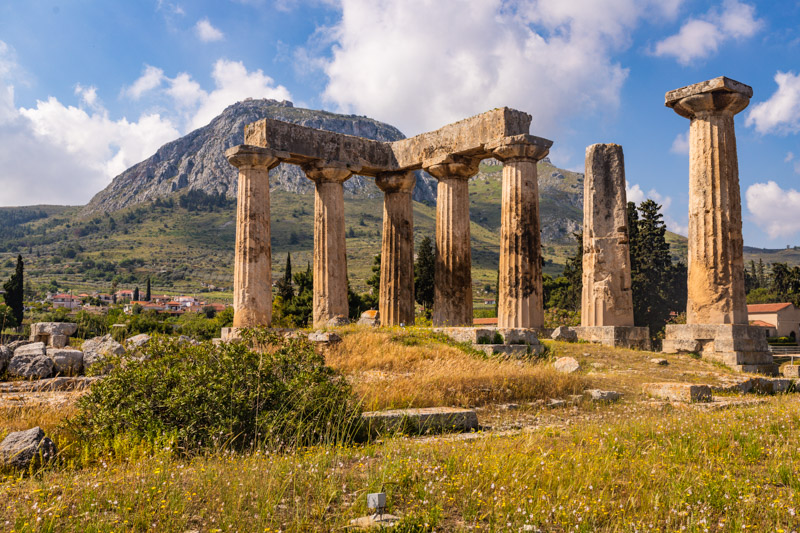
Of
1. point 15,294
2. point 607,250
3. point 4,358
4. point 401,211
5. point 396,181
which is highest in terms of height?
point 396,181

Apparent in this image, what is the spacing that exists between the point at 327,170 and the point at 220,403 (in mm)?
15967

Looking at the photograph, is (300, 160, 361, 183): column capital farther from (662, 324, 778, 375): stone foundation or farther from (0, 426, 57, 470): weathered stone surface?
(0, 426, 57, 470): weathered stone surface

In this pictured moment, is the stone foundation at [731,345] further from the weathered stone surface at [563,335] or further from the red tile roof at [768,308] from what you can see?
the red tile roof at [768,308]

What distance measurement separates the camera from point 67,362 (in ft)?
45.6

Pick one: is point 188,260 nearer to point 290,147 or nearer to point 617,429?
point 290,147

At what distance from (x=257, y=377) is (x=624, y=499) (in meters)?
4.55

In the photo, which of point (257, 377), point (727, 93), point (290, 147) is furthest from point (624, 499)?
point (290, 147)

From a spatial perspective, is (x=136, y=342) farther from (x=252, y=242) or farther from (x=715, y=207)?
(x=715, y=207)

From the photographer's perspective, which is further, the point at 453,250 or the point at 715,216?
the point at 453,250

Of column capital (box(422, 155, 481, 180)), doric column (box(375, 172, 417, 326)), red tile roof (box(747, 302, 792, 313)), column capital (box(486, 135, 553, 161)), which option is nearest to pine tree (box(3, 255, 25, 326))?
doric column (box(375, 172, 417, 326))

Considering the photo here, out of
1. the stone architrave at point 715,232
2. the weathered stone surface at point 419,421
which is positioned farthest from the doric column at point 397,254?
the weathered stone surface at point 419,421

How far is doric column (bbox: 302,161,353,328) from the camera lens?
22.4 m

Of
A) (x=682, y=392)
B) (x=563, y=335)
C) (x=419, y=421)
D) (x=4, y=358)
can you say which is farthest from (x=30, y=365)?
(x=563, y=335)

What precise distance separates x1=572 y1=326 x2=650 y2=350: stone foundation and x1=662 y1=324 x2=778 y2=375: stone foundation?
182 centimetres
